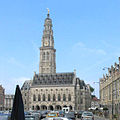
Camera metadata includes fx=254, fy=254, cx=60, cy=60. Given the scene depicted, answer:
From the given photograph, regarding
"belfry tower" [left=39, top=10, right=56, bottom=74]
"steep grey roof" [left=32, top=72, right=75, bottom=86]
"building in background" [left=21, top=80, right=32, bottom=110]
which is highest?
"belfry tower" [left=39, top=10, right=56, bottom=74]

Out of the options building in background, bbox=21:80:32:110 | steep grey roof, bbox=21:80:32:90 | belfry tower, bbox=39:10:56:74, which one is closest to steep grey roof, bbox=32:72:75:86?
building in background, bbox=21:80:32:110

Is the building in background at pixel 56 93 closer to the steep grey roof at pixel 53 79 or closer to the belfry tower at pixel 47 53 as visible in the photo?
the steep grey roof at pixel 53 79

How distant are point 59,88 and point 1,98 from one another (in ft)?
88.9

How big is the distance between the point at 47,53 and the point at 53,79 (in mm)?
26058

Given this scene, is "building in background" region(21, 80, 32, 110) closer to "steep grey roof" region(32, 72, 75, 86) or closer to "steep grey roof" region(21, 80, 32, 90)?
"steep grey roof" region(21, 80, 32, 90)

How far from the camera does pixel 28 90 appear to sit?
125812 mm

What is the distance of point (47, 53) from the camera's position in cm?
14350

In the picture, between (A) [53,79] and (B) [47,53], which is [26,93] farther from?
(B) [47,53]

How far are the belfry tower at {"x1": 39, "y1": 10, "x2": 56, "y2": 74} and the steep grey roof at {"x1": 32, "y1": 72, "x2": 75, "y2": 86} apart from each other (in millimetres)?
15217

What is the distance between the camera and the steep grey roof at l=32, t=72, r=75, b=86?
118 meters

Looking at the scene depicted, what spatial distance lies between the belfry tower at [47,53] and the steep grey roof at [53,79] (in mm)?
15217

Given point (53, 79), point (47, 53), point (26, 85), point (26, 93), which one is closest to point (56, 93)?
point (53, 79)

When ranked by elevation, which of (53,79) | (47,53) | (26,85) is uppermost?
(47,53)

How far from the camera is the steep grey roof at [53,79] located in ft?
387
